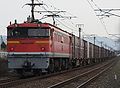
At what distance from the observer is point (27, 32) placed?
74.2ft

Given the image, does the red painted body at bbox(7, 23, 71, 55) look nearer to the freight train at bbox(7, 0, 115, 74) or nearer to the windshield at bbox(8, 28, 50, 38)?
the freight train at bbox(7, 0, 115, 74)

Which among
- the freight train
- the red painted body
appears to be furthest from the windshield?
the red painted body

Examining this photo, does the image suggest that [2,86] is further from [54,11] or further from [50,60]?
[54,11]

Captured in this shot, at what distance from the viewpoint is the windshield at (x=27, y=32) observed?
2253 centimetres

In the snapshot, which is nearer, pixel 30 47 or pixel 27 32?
pixel 30 47

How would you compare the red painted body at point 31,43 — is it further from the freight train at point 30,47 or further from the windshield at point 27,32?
the windshield at point 27,32

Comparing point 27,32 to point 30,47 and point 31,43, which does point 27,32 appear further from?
point 30,47

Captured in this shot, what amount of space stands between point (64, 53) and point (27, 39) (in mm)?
6717

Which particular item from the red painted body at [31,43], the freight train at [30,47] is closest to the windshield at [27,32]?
the freight train at [30,47]

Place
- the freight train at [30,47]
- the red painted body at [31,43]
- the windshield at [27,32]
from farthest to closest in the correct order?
the windshield at [27,32], the red painted body at [31,43], the freight train at [30,47]

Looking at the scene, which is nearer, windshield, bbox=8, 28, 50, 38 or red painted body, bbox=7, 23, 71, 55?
red painted body, bbox=7, 23, 71, 55

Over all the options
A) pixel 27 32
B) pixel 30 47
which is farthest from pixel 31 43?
pixel 27 32

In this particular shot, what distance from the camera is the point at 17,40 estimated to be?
22375 millimetres

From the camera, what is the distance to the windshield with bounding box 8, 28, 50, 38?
73.9ft
